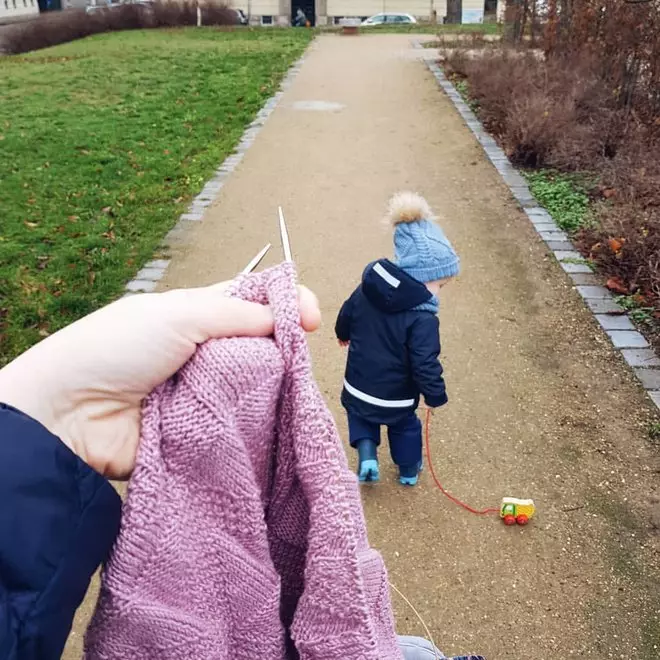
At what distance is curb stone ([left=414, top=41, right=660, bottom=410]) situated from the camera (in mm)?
4660

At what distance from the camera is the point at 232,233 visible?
698 centimetres

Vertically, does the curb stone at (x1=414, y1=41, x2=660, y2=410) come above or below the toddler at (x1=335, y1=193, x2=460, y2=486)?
below

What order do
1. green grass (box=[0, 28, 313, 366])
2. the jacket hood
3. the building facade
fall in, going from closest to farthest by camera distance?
1. the jacket hood
2. green grass (box=[0, 28, 313, 366])
3. the building facade

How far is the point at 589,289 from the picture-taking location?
5.62m

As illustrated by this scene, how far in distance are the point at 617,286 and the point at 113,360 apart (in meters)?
4.97

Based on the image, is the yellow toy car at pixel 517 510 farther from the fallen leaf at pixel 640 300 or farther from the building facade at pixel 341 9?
the building facade at pixel 341 9

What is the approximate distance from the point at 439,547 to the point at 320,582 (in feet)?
7.42

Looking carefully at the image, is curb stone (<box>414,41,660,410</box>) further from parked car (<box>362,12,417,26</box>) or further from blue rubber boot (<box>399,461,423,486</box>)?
parked car (<box>362,12,417,26</box>)

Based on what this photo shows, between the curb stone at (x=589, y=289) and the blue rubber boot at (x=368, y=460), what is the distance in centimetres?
180

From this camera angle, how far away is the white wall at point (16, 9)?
41678mm

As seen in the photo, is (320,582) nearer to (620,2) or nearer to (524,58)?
(620,2)

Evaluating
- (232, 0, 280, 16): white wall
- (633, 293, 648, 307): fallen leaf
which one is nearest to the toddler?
(633, 293, 648, 307): fallen leaf

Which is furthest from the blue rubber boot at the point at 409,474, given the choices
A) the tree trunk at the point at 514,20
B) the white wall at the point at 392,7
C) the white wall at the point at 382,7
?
the white wall at the point at 382,7

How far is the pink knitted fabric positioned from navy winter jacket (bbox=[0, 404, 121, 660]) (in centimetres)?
9
